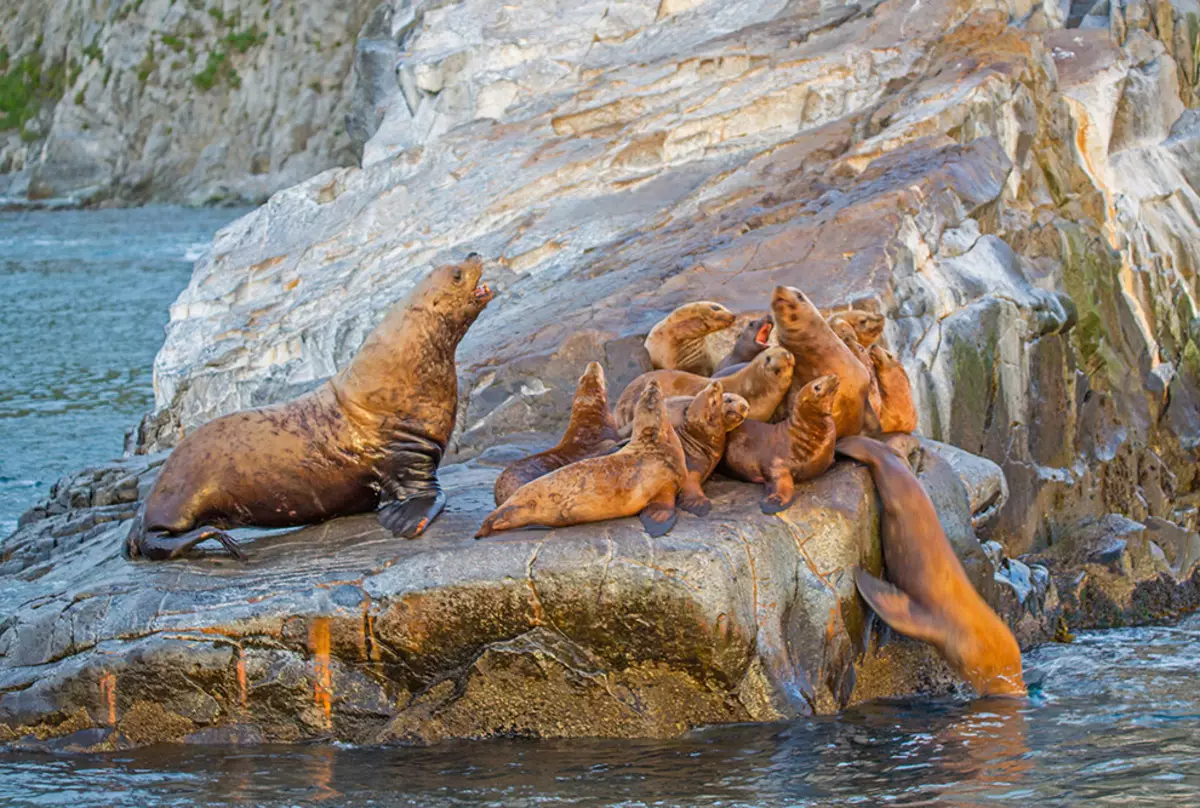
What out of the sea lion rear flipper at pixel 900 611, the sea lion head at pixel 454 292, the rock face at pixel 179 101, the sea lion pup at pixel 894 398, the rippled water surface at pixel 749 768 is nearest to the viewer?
the rippled water surface at pixel 749 768

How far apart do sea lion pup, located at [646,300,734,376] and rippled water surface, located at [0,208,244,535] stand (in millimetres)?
5373

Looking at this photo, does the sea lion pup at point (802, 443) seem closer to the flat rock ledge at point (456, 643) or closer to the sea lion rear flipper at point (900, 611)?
the flat rock ledge at point (456, 643)

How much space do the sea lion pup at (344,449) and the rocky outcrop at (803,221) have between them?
1.82m

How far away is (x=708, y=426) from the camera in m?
7.04

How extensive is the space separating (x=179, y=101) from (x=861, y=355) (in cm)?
4445

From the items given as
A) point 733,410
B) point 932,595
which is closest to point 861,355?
point 733,410

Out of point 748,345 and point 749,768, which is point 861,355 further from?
point 749,768

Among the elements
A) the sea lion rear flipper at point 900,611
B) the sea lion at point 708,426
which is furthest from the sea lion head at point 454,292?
the sea lion rear flipper at point 900,611

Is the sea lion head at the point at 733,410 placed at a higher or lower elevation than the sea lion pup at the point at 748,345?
lower

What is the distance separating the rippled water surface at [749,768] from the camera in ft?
18.0

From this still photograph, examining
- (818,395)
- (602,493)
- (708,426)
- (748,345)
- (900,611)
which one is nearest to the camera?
(602,493)

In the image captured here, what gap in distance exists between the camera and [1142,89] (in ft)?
46.3

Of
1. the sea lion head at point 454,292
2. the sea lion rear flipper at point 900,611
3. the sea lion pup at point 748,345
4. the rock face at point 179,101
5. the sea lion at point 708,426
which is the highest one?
the rock face at point 179,101

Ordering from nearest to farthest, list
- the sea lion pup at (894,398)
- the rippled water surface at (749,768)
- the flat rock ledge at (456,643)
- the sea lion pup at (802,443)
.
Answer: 1. the rippled water surface at (749,768)
2. the flat rock ledge at (456,643)
3. the sea lion pup at (802,443)
4. the sea lion pup at (894,398)
